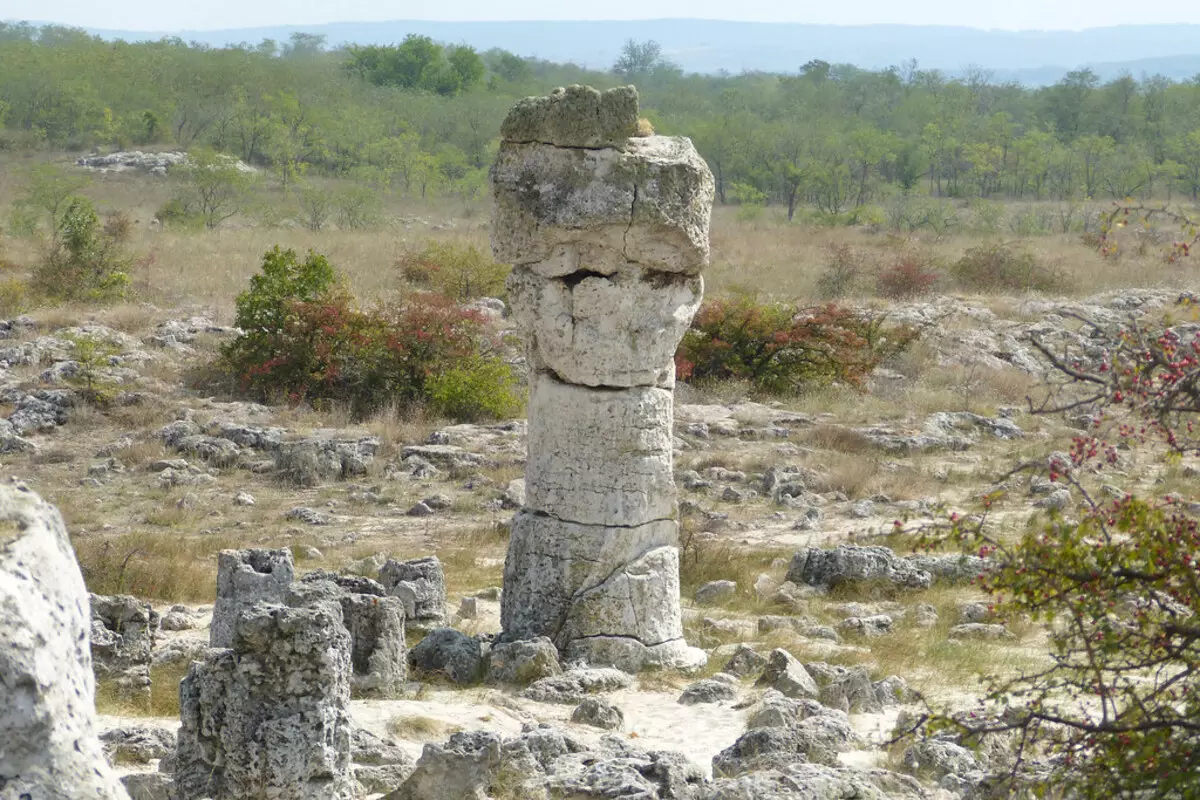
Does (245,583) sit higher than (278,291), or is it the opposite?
(278,291)

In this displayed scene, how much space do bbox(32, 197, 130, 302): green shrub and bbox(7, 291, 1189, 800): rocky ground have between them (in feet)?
3.71

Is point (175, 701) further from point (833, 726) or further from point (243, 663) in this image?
point (833, 726)

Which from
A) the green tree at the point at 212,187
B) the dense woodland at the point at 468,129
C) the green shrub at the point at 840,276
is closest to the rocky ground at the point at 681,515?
the green shrub at the point at 840,276

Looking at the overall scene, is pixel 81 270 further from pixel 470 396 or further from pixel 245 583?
pixel 245 583

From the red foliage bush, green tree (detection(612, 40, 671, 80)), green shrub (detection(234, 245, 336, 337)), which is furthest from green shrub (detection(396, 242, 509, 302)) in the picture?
green tree (detection(612, 40, 671, 80))

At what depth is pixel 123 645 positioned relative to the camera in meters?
8.22

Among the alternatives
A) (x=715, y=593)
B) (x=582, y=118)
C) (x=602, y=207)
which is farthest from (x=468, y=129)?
(x=602, y=207)

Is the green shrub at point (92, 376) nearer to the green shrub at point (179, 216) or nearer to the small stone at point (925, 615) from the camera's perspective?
the small stone at point (925, 615)

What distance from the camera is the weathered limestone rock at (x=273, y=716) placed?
5.85 metres

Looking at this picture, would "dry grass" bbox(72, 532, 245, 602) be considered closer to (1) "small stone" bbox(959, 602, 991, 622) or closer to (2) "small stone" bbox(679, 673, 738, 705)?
(2) "small stone" bbox(679, 673, 738, 705)

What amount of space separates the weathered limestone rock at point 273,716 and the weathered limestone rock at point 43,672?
125 inches

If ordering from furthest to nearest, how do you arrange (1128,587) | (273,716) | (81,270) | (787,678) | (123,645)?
(81,270), (787,678), (123,645), (273,716), (1128,587)

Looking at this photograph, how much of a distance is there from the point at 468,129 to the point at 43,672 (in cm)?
5500

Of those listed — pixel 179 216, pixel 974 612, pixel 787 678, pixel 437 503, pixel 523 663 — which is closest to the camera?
pixel 787 678
